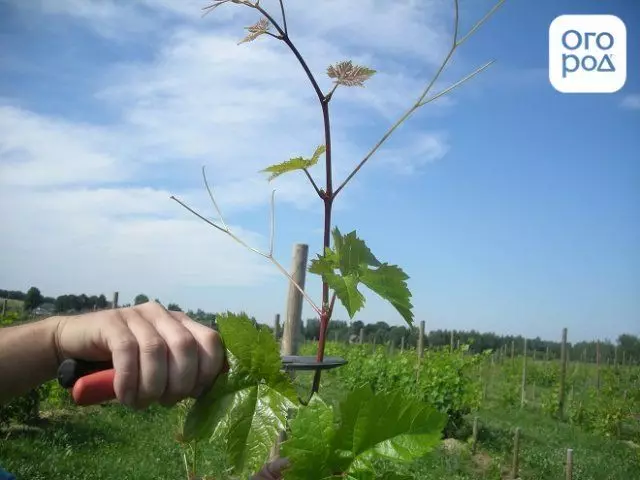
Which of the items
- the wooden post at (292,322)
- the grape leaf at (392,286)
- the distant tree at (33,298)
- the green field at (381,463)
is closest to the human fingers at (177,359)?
the grape leaf at (392,286)

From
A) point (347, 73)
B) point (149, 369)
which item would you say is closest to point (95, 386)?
point (149, 369)

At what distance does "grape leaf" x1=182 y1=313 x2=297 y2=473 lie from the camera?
100cm

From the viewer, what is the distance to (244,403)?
3.36 ft

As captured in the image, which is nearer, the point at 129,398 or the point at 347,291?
the point at 129,398

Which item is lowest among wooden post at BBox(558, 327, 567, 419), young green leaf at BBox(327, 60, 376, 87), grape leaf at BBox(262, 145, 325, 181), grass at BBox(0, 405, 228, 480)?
grass at BBox(0, 405, 228, 480)

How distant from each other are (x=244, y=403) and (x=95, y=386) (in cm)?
24

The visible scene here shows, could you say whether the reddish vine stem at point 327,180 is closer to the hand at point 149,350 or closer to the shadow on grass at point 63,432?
the hand at point 149,350

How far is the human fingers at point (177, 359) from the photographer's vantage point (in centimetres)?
87

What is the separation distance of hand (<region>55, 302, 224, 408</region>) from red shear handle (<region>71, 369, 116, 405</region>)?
0.03m

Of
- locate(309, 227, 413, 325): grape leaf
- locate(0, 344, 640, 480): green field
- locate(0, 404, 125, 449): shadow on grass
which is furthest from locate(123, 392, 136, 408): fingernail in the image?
locate(0, 404, 125, 449): shadow on grass

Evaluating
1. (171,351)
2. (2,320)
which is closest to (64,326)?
(171,351)

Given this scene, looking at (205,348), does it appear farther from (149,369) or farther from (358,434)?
(358,434)

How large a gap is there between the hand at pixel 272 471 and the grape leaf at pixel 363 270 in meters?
0.32

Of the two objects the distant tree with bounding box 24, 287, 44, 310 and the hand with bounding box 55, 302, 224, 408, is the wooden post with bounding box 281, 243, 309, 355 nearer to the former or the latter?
the hand with bounding box 55, 302, 224, 408
